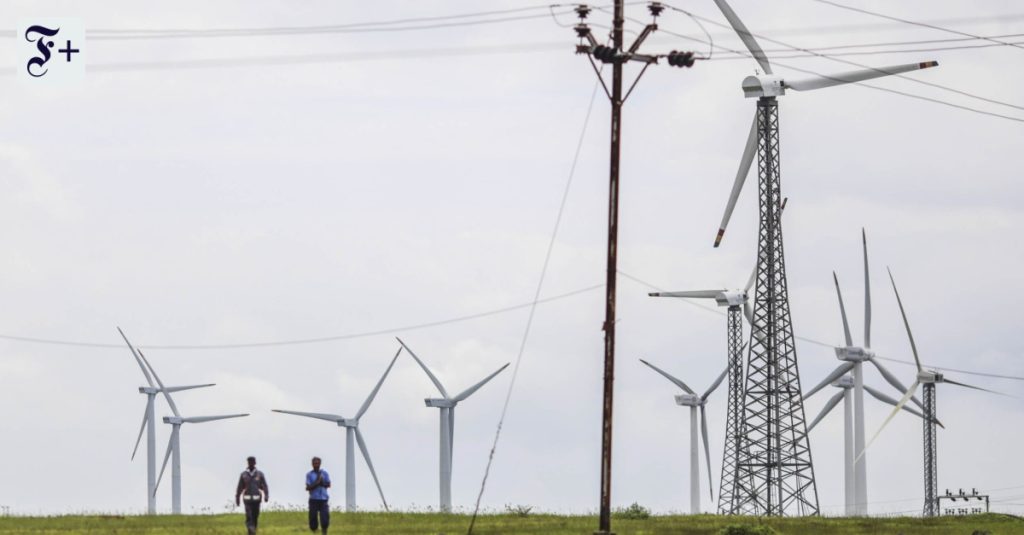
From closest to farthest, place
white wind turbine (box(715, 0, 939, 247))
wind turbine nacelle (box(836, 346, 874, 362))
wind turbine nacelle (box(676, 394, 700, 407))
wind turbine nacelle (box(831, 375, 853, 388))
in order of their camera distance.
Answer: white wind turbine (box(715, 0, 939, 247))
wind turbine nacelle (box(836, 346, 874, 362))
wind turbine nacelle (box(831, 375, 853, 388))
wind turbine nacelle (box(676, 394, 700, 407))

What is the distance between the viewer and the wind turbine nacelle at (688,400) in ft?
445

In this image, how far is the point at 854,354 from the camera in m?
107

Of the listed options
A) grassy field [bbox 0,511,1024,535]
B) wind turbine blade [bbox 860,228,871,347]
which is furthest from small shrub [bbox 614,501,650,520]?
wind turbine blade [bbox 860,228,871,347]

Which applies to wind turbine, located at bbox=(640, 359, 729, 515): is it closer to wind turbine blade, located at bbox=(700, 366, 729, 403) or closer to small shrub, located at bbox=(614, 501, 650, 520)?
wind turbine blade, located at bbox=(700, 366, 729, 403)

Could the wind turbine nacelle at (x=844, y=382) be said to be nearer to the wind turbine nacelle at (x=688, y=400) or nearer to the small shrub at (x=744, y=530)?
the wind turbine nacelle at (x=688, y=400)

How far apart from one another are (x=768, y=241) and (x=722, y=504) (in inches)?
1215

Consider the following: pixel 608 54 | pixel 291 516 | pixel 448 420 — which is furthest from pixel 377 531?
pixel 448 420

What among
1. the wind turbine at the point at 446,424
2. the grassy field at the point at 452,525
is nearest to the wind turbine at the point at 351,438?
the wind turbine at the point at 446,424

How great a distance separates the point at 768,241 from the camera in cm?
7800

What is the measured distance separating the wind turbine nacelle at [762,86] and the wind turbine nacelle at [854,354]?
84.4 ft

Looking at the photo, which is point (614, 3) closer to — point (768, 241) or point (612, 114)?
point (612, 114)

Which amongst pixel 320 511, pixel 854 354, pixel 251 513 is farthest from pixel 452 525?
pixel 854 354

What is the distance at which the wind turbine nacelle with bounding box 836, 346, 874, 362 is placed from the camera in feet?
351

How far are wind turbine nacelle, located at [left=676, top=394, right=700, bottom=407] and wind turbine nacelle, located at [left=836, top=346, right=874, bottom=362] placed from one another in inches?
1135
